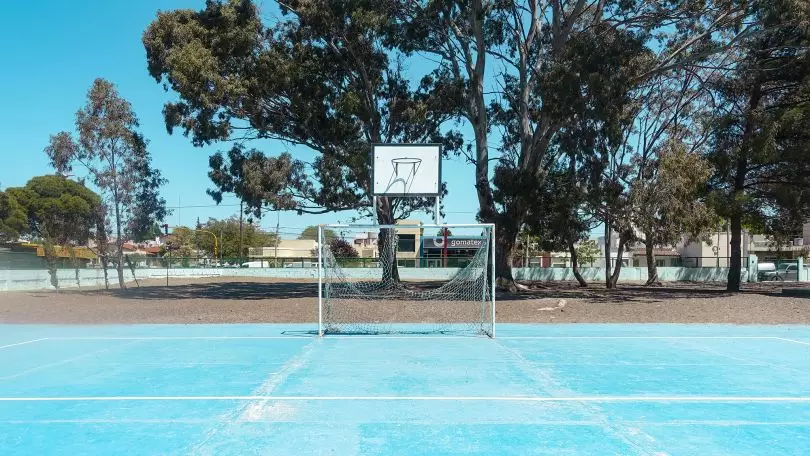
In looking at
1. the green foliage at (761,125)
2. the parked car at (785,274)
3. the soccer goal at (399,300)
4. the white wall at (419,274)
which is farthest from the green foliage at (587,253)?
the soccer goal at (399,300)

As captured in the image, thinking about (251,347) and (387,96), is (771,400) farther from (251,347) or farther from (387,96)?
(387,96)

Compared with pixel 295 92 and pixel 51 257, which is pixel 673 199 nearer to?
pixel 295 92

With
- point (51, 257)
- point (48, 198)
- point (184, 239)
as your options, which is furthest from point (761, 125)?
Answer: point (184, 239)

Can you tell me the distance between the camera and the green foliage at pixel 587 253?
5601 cm

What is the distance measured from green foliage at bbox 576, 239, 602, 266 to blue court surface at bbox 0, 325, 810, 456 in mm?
40652

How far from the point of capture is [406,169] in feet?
54.4

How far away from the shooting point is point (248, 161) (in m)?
30.4

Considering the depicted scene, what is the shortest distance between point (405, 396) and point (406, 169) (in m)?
8.21

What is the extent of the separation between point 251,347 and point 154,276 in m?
34.1

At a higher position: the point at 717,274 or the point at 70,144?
the point at 70,144

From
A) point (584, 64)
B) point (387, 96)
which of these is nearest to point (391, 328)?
point (584, 64)

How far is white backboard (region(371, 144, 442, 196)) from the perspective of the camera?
16.5 m

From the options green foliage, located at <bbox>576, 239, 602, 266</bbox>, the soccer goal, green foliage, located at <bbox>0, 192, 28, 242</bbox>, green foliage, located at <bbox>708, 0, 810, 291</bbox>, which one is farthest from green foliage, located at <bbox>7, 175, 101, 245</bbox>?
green foliage, located at <bbox>576, 239, 602, 266</bbox>

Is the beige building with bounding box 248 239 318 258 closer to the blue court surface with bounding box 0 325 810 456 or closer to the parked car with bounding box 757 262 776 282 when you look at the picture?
the parked car with bounding box 757 262 776 282
